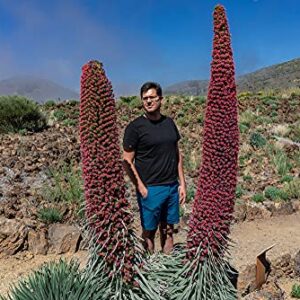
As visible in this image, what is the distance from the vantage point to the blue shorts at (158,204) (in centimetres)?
408

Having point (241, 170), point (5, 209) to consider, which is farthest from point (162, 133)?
point (241, 170)

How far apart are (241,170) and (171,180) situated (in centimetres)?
571

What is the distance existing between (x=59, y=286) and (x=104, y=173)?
3.03ft

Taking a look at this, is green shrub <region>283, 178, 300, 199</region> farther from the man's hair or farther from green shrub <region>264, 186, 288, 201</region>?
the man's hair

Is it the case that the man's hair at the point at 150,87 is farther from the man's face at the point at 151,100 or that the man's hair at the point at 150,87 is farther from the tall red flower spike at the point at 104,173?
the tall red flower spike at the point at 104,173

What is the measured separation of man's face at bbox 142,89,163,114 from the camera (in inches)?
153

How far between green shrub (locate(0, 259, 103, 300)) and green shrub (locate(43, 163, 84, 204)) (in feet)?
10.2

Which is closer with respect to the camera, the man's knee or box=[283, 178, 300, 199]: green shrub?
the man's knee

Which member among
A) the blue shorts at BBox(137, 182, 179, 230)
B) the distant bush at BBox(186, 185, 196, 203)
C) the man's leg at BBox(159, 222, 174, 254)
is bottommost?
the distant bush at BBox(186, 185, 196, 203)

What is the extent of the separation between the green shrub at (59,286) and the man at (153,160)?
3.30 ft

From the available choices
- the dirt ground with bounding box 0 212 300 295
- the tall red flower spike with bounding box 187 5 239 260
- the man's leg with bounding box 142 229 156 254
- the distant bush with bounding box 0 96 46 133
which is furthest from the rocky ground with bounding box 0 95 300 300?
the tall red flower spike with bounding box 187 5 239 260

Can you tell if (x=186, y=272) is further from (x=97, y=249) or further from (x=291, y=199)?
(x=291, y=199)

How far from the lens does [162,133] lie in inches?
159

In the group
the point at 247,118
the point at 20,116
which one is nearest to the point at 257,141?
the point at 247,118
